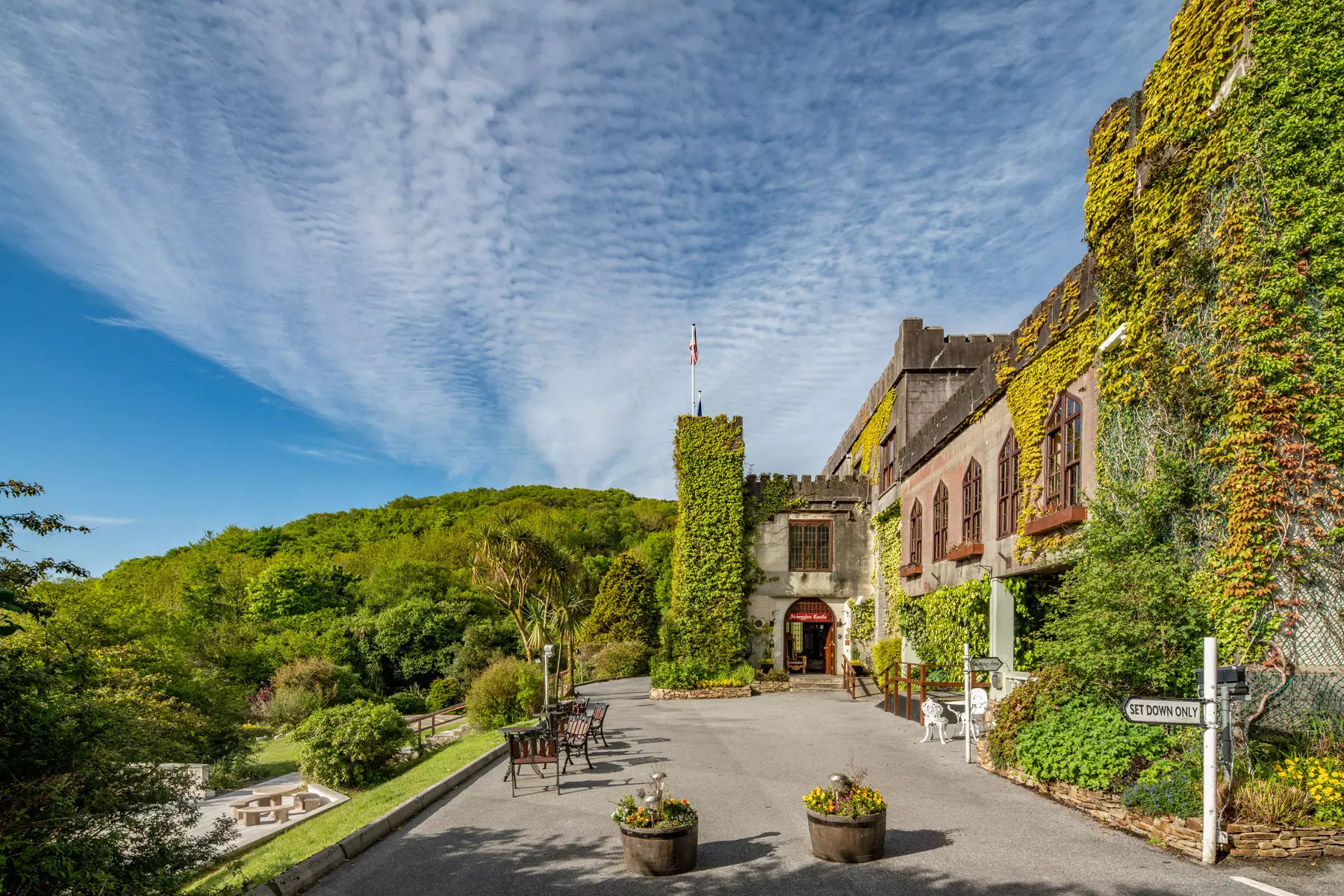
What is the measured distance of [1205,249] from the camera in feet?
29.7

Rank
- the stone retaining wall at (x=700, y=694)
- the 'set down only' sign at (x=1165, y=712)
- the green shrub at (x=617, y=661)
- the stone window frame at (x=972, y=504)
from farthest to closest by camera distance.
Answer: the green shrub at (x=617, y=661) < the stone retaining wall at (x=700, y=694) < the stone window frame at (x=972, y=504) < the 'set down only' sign at (x=1165, y=712)

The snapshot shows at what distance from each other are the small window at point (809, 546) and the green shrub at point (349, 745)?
15.6 meters

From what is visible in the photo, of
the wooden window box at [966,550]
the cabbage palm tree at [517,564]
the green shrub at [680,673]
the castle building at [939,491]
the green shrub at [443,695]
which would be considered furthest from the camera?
the green shrub at [443,695]

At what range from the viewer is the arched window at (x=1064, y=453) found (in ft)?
38.5

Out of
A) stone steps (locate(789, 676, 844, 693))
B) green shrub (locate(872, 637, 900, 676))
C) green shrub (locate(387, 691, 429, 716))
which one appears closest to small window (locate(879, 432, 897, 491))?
green shrub (locate(872, 637, 900, 676))

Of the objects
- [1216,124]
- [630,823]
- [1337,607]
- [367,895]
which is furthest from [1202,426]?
[367,895]

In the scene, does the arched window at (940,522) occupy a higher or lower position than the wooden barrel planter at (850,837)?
higher

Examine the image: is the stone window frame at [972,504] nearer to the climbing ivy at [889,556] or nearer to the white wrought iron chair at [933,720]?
the white wrought iron chair at [933,720]

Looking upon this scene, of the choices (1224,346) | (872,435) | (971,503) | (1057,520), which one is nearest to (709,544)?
(872,435)

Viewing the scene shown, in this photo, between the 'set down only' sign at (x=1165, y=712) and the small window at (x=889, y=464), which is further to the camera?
the small window at (x=889, y=464)

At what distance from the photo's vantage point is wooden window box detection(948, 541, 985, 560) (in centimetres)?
1569

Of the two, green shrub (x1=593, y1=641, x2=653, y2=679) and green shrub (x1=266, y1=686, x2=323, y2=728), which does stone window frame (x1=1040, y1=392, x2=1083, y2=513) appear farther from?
green shrub (x1=266, y1=686, x2=323, y2=728)

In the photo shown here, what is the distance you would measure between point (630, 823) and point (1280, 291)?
8.63 m

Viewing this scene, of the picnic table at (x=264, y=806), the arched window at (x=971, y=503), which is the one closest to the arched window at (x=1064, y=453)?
the arched window at (x=971, y=503)
